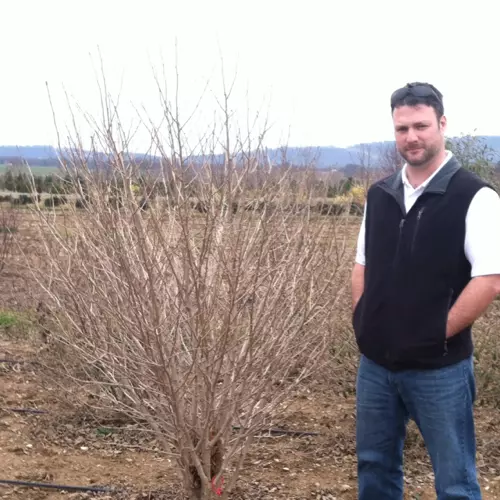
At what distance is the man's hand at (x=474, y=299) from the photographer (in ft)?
8.99

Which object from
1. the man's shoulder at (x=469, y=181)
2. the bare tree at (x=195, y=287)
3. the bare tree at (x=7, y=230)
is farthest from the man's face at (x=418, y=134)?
the bare tree at (x=7, y=230)

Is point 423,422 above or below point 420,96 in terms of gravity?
below

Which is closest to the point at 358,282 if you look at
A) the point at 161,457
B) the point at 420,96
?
the point at 420,96

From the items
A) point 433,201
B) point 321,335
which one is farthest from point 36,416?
point 433,201

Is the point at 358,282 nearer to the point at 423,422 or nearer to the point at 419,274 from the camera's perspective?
the point at 419,274

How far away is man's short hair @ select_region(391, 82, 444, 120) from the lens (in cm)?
288

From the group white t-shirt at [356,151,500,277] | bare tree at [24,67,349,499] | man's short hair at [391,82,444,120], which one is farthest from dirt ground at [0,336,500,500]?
man's short hair at [391,82,444,120]

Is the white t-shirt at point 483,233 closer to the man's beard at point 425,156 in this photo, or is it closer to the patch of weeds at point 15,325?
the man's beard at point 425,156

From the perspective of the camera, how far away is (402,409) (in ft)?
10.4

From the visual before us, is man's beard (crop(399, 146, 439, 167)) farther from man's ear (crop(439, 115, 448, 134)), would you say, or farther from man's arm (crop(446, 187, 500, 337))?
man's arm (crop(446, 187, 500, 337))

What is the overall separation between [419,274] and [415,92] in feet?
2.21

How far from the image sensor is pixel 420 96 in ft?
9.43

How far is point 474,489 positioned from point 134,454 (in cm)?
277

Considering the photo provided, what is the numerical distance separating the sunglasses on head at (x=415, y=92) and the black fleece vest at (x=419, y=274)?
269mm
